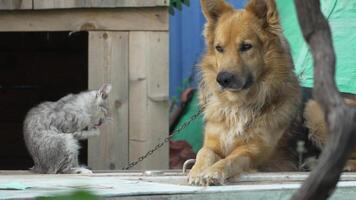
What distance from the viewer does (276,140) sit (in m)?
4.39

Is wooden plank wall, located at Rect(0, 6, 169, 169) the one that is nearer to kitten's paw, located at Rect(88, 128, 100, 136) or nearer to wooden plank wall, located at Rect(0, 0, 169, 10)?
wooden plank wall, located at Rect(0, 0, 169, 10)

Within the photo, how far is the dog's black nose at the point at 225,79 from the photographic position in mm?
4262

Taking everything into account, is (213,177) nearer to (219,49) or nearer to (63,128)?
(219,49)

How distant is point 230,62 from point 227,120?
0.36m

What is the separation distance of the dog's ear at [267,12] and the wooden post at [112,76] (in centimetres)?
136

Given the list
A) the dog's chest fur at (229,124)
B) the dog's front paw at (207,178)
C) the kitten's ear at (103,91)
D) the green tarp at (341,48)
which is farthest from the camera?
the green tarp at (341,48)

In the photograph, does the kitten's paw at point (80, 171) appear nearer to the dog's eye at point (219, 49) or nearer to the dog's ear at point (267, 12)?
the dog's eye at point (219, 49)

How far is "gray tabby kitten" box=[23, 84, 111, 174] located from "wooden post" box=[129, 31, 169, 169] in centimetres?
58

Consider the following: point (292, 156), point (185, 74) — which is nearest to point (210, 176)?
point (292, 156)

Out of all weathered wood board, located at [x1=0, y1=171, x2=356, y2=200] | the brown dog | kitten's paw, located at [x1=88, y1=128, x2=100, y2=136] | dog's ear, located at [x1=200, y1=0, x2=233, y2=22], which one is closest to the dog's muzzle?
the brown dog

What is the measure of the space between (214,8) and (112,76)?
1264 millimetres

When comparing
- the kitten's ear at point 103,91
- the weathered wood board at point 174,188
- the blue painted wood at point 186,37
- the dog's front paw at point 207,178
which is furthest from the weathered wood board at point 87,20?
the dog's front paw at point 207,178

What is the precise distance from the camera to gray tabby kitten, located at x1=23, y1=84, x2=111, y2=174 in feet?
15.6

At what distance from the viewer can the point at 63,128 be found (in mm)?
4828
